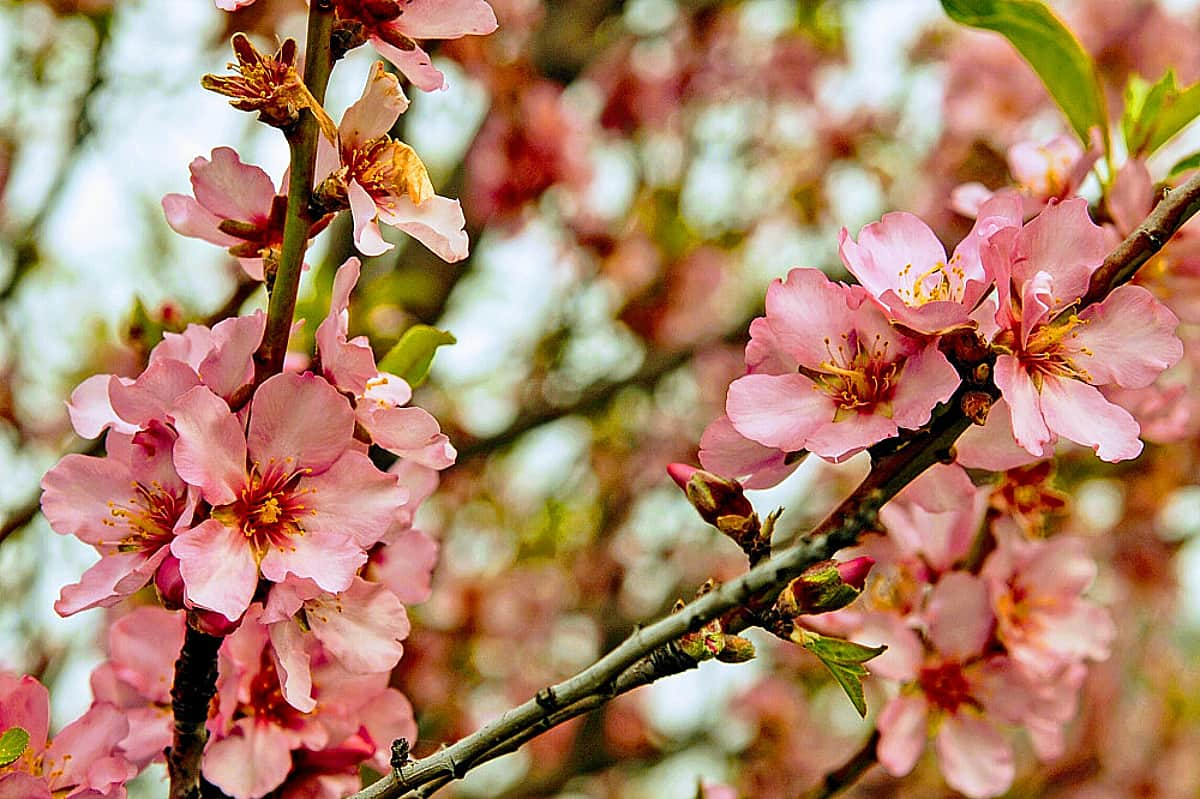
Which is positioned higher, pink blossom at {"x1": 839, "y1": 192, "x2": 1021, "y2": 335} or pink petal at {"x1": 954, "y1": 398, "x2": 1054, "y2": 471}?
pink blossom at {"x1": 839, "y1": 192, "x2": 1021, "y2": 335}

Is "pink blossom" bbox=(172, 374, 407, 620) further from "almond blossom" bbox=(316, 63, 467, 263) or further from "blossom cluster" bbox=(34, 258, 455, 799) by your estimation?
"almond blossom" bbox=(316, 63, 467, 263)

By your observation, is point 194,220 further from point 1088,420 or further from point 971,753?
point 971,753

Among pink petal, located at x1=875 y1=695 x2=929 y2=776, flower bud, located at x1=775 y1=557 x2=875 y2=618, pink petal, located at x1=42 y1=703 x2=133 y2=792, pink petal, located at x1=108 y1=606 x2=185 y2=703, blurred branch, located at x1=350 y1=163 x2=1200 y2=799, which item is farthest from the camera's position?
pink petal, located at x1=875 y1=695 x2=929 y2=776

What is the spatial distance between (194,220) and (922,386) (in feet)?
1.92

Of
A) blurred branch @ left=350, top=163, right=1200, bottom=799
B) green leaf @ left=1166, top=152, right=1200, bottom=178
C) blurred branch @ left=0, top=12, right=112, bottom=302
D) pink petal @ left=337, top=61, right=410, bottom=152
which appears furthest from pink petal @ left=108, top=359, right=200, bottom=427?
blurred branch @ left=0, top=12, right=112, bottom=302

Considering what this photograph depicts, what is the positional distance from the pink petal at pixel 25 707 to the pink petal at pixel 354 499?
274 mm

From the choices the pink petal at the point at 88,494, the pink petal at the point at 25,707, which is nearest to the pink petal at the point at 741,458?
the pink petal at the point at 88,494

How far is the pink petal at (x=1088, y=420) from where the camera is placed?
853 mm

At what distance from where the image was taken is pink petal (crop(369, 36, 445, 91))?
33.0 inches

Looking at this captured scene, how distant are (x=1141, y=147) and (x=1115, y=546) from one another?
2.59 metres

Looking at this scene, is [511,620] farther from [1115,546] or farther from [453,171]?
[1115,546]

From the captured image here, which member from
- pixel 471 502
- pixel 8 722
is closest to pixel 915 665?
pixel 8 722

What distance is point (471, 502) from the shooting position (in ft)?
11.7

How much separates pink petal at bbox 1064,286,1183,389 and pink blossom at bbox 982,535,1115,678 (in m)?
0.41
